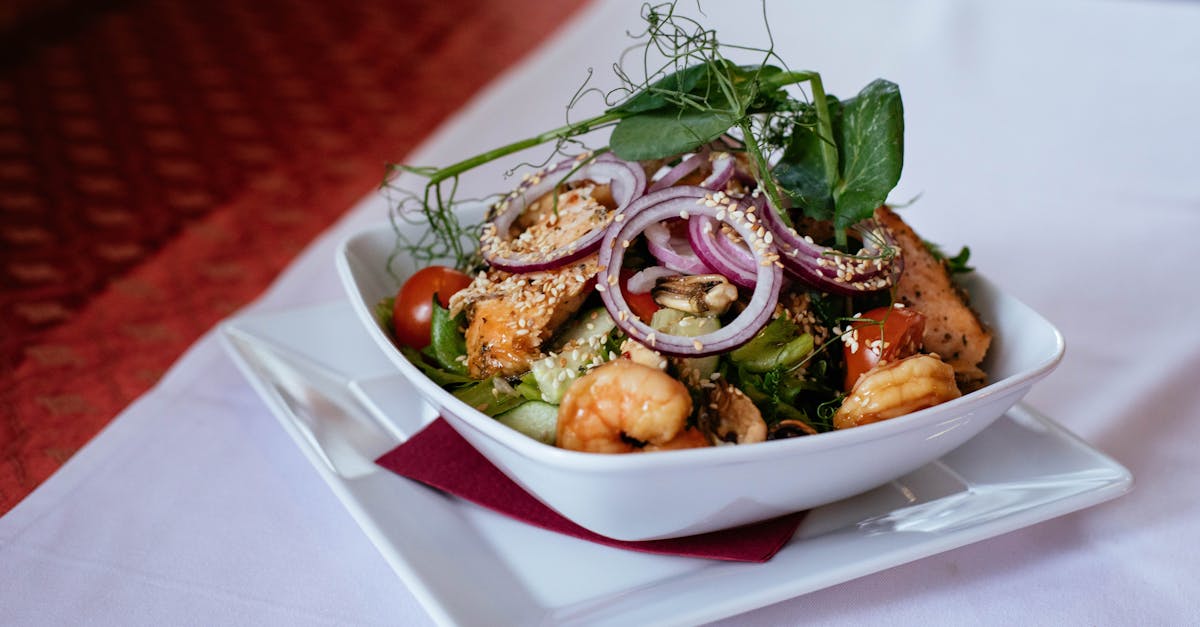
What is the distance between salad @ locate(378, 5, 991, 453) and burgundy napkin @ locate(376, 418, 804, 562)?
0.11 metres

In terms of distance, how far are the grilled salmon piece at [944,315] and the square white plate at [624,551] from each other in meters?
0.15

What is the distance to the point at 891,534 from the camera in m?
1.56

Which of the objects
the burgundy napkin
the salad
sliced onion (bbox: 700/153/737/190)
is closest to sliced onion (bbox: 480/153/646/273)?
the salad

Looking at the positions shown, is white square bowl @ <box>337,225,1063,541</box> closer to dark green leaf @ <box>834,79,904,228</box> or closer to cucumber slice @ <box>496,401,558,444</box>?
cucumber slice @ <box>496,401,558,444</box>

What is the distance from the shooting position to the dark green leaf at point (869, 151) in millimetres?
1685

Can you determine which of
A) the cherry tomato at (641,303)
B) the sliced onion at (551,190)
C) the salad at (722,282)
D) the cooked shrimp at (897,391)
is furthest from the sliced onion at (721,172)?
the cooked shrimp at (897,391)

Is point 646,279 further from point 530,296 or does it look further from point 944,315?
point 944,315

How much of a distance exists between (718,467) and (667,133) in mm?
640

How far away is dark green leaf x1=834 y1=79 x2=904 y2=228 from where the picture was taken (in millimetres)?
1685

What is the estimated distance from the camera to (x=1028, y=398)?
220 cm

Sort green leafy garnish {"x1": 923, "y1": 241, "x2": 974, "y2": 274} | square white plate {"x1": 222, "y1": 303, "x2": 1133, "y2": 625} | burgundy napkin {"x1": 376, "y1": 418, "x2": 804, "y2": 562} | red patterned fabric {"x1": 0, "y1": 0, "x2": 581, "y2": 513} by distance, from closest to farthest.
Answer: square white plate {"x1": 222, "y1": 303, "x2": 1133, "y2": 625} → burgundy napkin {"x1": 376, "y1": 418, "x2": 804, "y2": 562} → green leafy garnish {"x1": 923, "y1": 241, "x2": 974, "y2": 274} → red patterned fabric {"x1": 0, "y1": 0, "x2": 581, "y2": 513}

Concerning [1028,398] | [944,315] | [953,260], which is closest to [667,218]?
[944,315]

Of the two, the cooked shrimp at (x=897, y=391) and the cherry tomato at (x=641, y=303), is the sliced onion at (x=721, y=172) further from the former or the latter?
the cooked shrimp at (x=897, y=391)

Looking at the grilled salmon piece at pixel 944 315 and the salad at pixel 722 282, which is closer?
the salad at pixel 722 282
